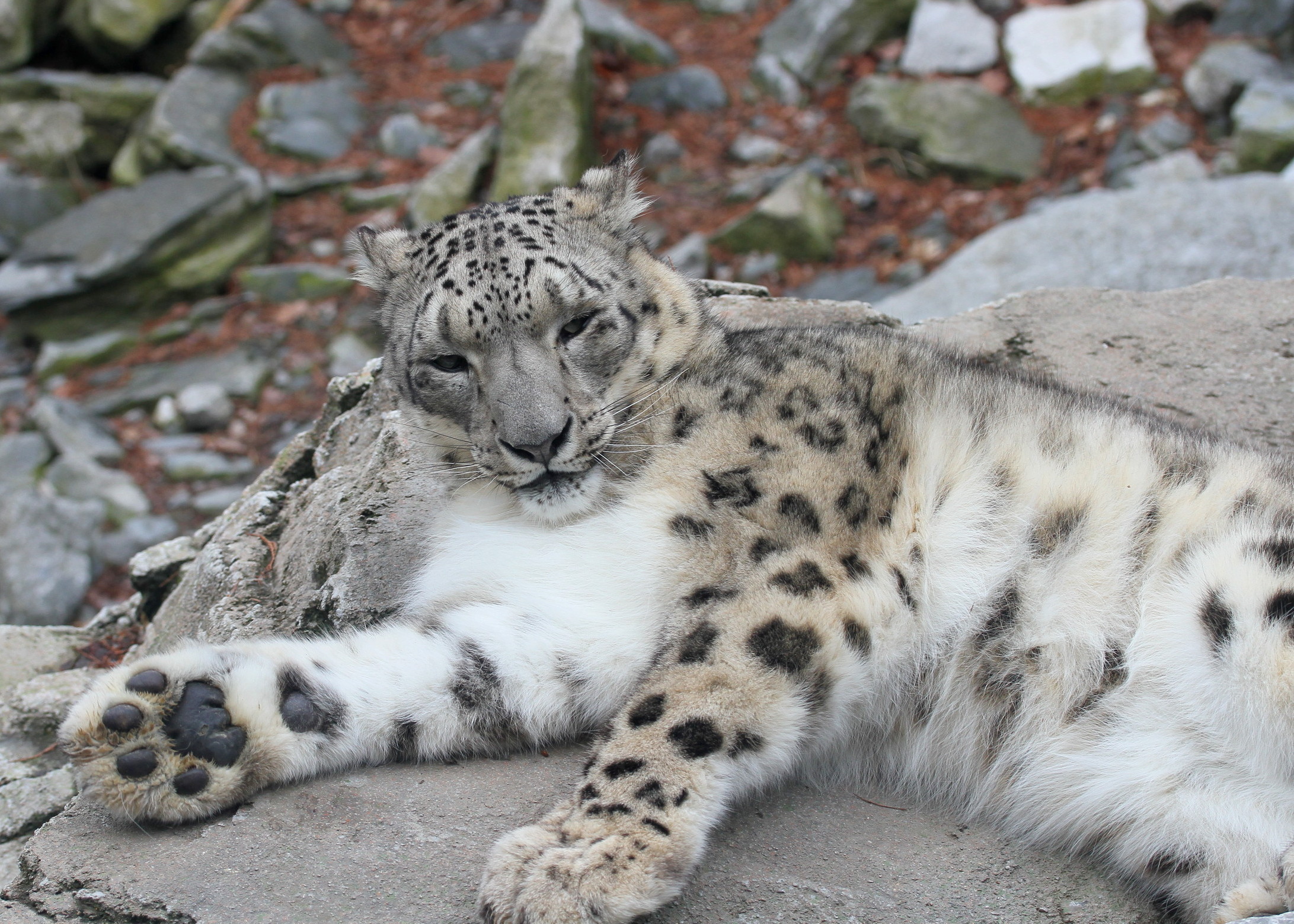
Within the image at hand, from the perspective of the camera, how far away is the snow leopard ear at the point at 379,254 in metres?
3.80

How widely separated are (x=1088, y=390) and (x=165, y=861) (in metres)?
3.06

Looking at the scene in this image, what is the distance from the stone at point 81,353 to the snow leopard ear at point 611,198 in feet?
23.1

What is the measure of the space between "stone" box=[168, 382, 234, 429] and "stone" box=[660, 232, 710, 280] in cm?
356

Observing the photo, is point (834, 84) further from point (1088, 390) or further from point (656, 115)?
point (1088, 390)

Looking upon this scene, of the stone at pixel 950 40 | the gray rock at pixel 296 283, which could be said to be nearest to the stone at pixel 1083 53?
the stone at pixel 950 40

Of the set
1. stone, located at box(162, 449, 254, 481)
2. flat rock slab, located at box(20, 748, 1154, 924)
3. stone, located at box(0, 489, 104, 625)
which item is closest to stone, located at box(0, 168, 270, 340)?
stone, located at box(162, 449, 254, 481)

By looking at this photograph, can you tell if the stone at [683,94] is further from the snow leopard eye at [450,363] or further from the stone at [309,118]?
the snow leopard eye at [450,363]

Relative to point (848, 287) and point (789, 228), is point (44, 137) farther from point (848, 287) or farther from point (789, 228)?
point (848, 287)

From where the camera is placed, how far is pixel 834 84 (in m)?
10.5

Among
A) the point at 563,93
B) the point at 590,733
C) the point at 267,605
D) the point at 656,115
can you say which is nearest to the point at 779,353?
the point at 590,733

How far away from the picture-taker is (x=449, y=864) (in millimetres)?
2629

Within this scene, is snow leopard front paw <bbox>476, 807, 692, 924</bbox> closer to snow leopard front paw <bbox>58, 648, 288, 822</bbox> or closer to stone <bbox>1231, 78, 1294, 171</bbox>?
snow leopard front paw <bbox>58, 648, 288, 822</bbox>

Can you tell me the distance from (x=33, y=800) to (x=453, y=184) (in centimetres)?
714

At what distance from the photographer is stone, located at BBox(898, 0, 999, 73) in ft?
32.9
